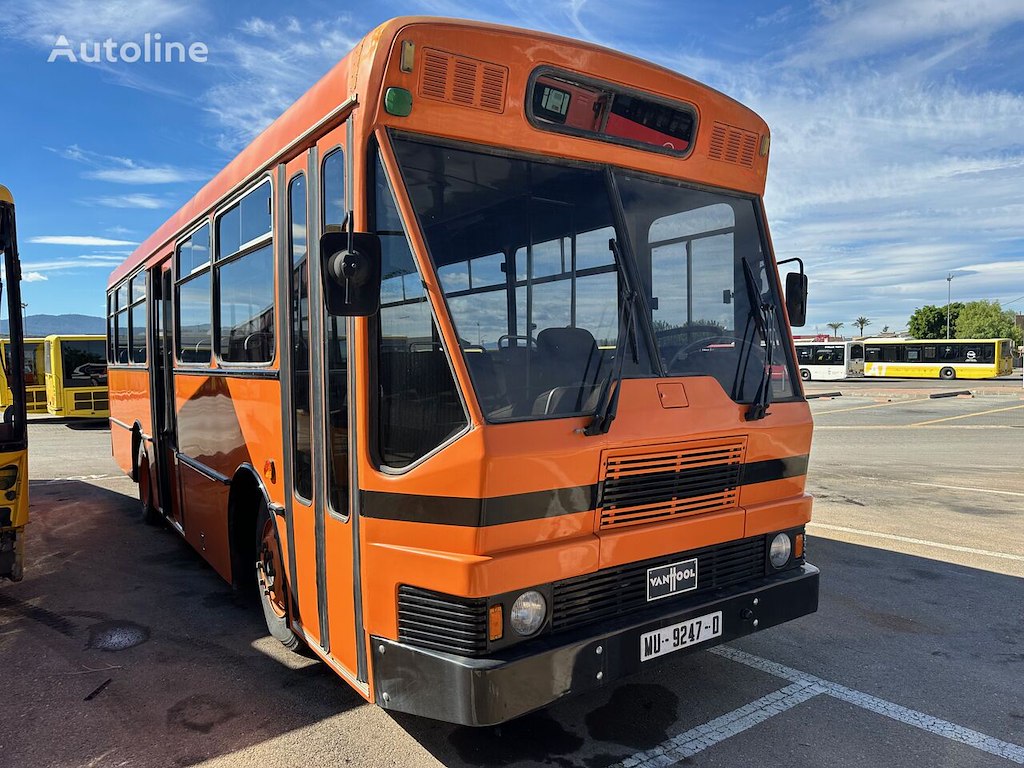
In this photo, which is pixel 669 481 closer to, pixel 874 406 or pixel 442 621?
pixel 442 621

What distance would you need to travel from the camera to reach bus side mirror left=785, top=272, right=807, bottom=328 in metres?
4.27

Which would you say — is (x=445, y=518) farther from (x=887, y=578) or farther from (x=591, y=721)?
(x=887, y=578)

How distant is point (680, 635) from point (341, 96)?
2.84m

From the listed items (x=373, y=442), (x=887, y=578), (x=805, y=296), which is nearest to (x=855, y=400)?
(x=887, y=578)

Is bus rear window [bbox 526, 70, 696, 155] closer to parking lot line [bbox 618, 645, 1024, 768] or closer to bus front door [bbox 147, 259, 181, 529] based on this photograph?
parking lot line [bbox 618, 645, 1024, 768]

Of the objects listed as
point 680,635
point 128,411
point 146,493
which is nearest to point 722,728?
point 680,635

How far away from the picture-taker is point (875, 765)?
3.18 m

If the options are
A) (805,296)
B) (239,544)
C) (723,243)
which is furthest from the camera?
(239,544)

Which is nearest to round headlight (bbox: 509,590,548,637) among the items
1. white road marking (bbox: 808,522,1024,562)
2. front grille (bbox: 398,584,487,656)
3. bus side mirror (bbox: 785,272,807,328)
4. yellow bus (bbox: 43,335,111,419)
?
front grille (bbox: 398,584,487,656)

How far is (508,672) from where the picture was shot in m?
2.75

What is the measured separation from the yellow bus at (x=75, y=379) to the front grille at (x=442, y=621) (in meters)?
20.6

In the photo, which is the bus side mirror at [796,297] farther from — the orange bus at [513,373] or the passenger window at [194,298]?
the passenger window at [194,298]

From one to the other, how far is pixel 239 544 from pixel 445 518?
2.61 m

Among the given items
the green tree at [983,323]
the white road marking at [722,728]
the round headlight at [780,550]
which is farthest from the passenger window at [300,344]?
the green tree at [983,323]
